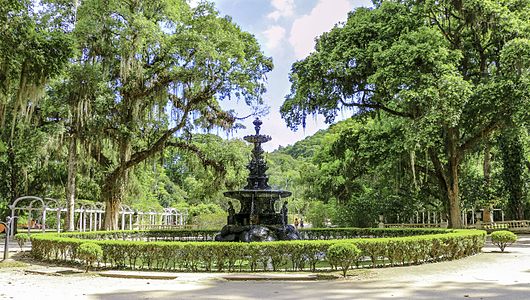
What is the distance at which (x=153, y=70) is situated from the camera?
2161 centimetres

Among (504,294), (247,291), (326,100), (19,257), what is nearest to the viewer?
(504,294)

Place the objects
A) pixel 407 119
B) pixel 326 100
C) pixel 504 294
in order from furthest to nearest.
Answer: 1. pixel 326 100
2. pixel 407 119
3. pixel 504 294

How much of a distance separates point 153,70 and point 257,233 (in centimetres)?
1078

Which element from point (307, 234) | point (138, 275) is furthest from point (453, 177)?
point (138, 275)

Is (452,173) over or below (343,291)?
over

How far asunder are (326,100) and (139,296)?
15.3m

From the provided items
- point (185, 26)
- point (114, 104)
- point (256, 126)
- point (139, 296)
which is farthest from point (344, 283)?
point (185, 26)

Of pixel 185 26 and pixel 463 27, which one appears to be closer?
pixel 463 27

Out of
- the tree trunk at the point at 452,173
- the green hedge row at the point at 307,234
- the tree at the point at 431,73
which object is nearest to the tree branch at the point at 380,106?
the tree at the point at 431,73

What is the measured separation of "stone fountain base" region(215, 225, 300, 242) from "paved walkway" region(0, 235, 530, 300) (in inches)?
183

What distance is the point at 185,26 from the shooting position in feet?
73.7

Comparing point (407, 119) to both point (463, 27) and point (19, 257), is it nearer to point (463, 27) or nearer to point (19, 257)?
point (463, 27)

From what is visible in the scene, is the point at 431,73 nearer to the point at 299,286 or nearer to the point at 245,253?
the point at 245,253

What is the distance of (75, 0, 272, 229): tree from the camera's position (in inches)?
772
